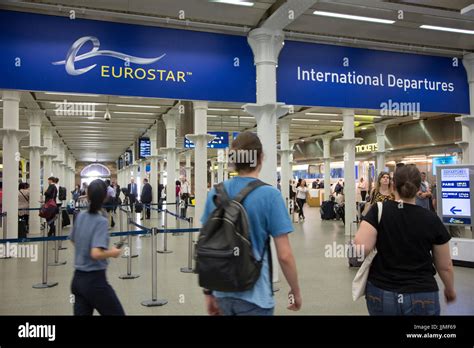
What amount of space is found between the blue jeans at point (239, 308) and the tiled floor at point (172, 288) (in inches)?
125

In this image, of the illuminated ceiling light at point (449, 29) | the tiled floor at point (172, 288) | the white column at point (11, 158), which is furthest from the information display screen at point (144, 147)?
the illuminated ceiling light at point (449, 29)

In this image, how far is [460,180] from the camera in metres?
8.02

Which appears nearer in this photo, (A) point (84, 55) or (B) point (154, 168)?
(A) point (84, 55)

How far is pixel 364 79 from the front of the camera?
23.5 feet

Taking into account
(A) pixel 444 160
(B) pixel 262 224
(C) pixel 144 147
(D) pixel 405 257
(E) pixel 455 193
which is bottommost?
(D) pixel 405 257

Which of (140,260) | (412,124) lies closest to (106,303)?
(140,260)

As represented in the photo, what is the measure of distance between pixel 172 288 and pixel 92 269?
3.56 metres

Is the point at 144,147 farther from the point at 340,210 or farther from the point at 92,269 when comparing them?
the point at 92,269

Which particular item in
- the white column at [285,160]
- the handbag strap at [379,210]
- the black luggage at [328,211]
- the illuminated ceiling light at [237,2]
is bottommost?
the black luggage at [328,211]

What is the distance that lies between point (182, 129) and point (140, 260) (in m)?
5.03

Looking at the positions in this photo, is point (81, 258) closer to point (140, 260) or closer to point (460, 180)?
point (140, 260)

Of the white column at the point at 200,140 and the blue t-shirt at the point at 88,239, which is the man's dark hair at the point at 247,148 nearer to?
the blue t-shirt at the point at 88,239

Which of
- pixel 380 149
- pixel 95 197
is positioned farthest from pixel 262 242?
pixel 380 149

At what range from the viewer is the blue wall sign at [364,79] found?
690cm
